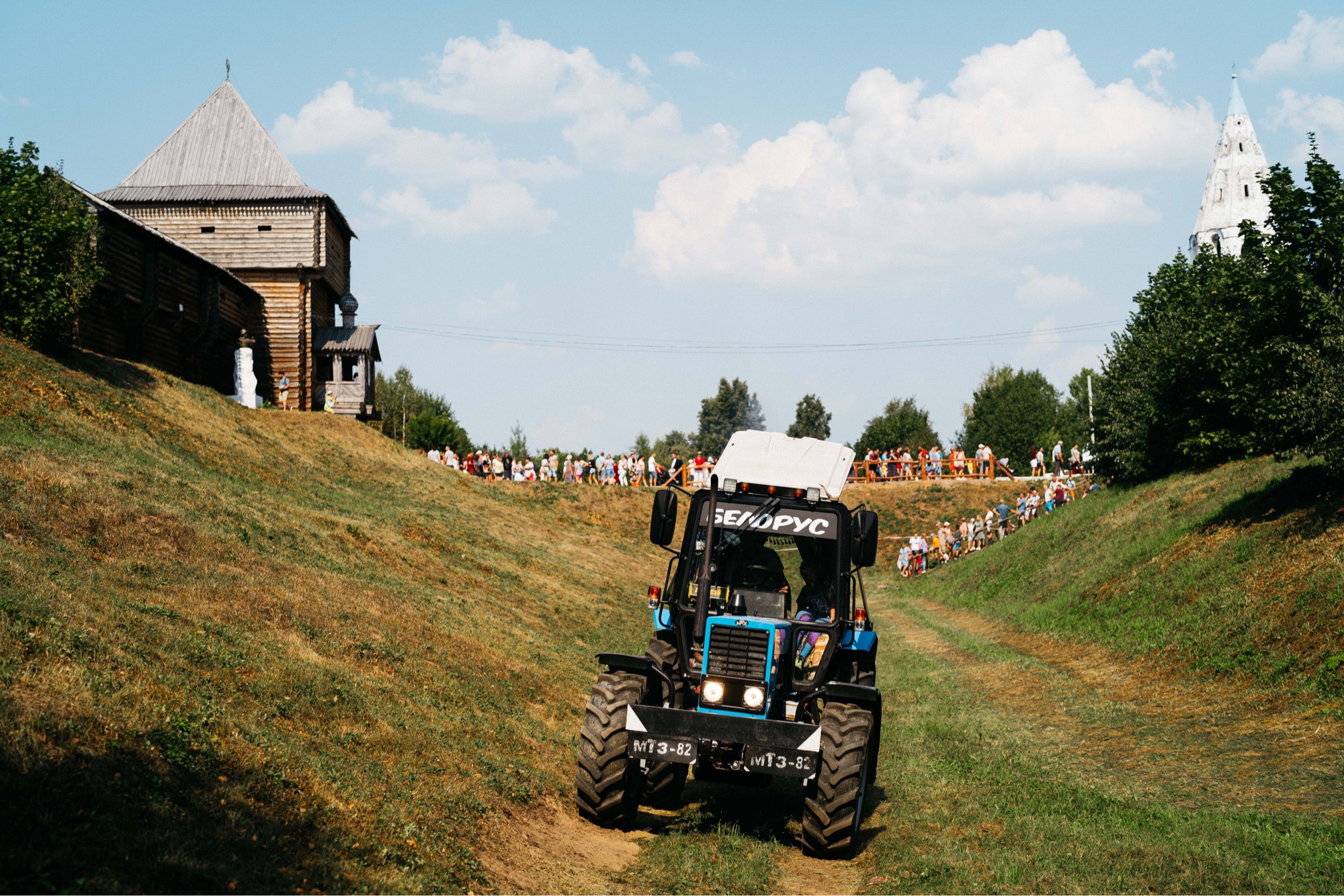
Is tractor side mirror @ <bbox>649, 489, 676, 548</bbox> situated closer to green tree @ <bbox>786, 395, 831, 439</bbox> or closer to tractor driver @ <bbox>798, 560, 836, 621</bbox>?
tractor driver @ <bbox>798, 560, 836, 621</bbox>

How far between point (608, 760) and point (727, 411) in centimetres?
11821

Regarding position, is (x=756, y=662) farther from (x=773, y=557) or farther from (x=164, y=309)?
(x=164, y=309)

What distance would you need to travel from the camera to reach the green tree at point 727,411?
126m

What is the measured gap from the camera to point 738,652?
9211 millimetres

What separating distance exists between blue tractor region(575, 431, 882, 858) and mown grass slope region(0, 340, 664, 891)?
1.49 meters

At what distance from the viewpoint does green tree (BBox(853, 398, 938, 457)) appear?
102 m

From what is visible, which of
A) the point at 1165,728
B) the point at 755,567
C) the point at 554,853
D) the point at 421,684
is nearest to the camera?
the point at 554,853

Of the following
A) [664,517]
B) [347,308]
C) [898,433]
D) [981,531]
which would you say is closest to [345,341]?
[347,308]

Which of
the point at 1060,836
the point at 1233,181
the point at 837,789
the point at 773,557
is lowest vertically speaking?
the point at 1060,836

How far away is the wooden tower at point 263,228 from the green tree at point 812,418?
222 feet

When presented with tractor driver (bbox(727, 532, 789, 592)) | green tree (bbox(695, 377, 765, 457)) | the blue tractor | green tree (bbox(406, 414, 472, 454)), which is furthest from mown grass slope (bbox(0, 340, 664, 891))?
green tree (bbox(695, 377, 765, 457))

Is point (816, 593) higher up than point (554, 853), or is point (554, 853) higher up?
point (816, 593)

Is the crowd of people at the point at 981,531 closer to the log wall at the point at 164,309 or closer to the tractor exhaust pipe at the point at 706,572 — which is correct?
the log wall at the point at 164,309

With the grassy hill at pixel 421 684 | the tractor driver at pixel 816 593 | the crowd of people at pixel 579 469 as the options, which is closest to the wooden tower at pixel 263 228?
the crowd of people at pixel 579 469
